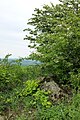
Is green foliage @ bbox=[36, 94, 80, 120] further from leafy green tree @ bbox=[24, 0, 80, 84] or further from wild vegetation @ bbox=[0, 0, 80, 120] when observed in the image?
leafy green tree @ bbox=[24, 0, 80, 84]

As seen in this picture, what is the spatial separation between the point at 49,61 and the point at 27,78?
886 mm

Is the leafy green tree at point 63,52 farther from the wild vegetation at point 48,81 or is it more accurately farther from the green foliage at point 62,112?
the green foliage at point 62,112

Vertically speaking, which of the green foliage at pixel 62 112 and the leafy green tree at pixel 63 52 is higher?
the leafy green tree at pixel 63 52

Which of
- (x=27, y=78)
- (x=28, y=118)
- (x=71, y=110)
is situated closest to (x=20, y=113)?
(x=28, y=118)

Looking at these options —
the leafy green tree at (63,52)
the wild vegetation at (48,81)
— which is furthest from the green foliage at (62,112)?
the leafy green tree at (63,52)

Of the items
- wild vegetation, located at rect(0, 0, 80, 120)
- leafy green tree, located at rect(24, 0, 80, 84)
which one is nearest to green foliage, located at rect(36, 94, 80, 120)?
wild vegetation, located at rect(0, 0, 80, 120)

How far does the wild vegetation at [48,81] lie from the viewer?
821 centimetres

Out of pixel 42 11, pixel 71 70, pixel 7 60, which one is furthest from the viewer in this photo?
pixel 42 11

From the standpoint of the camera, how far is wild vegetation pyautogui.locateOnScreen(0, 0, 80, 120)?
821 cm

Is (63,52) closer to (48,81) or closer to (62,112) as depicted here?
(48,81)

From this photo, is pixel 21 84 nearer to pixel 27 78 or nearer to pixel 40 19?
pixel 27 78

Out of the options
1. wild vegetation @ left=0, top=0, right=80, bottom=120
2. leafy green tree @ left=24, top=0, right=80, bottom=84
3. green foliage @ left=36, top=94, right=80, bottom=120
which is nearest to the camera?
green foliage @ left=36, top=94, right=80, bottom=120

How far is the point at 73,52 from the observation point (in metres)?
10.1

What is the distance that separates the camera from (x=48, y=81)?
32.6 feet
